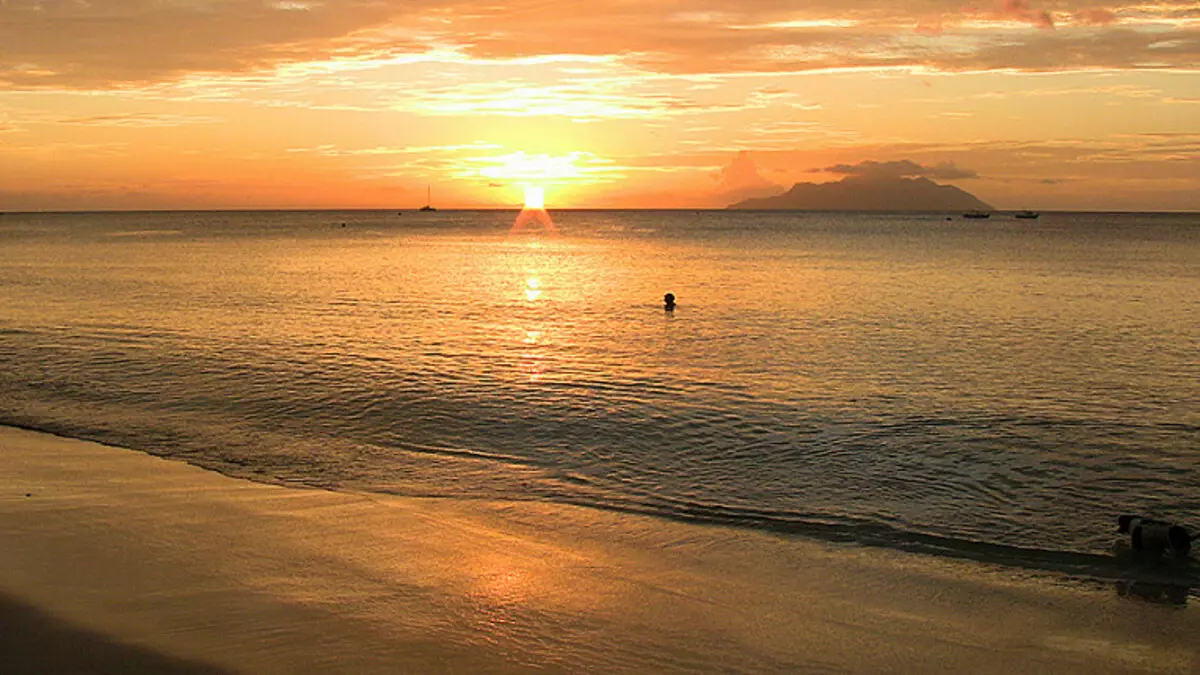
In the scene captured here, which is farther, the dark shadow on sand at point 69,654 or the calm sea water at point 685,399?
the calm sea water at point 685,399

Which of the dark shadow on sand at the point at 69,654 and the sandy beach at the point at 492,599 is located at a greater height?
the dark shadow on sand at the point at 69,654

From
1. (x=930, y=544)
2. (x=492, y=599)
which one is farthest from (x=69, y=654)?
(x=930, y=544)

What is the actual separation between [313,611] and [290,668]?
132 centimetres

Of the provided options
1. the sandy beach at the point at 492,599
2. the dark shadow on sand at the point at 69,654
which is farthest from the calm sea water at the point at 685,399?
the dark shadow on sand at the point at 69,654

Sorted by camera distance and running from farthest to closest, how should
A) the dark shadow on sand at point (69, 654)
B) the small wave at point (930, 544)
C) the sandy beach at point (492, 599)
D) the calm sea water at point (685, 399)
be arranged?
the calm sea water at point (685, 399) → the small wave at point (930, 544) → the sandy beach at point (492, 599) → the dark shadow on sand at point (69, 654)

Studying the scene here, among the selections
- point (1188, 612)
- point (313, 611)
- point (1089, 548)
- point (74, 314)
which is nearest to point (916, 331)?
point (1089, 548)

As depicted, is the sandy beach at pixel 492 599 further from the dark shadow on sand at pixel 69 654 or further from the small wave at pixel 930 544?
the small wave at pixel 930 544

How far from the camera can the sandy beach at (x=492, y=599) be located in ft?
27.3

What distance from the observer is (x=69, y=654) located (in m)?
7.95

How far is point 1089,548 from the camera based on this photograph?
40.0 ft

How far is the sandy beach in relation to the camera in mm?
8336

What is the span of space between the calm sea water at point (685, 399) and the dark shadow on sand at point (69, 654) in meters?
6.18

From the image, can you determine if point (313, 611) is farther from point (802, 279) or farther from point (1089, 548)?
point (802, 279)

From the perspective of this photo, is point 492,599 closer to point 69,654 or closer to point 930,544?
point 69,654
